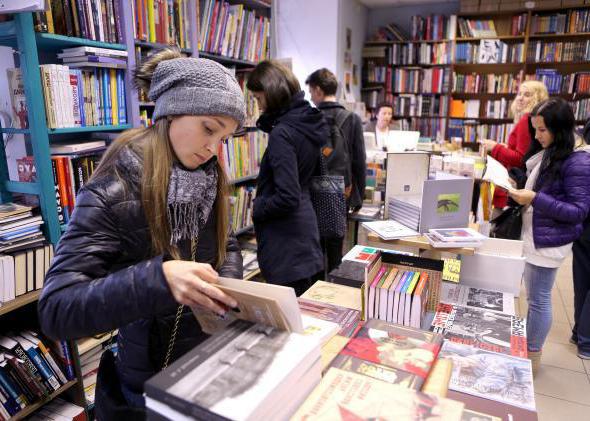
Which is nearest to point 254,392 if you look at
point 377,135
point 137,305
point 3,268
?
point 137,305

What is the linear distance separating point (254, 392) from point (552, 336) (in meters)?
2.99

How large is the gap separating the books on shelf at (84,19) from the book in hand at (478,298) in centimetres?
187

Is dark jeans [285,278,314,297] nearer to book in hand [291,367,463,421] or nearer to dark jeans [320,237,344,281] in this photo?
dark jeans [320,237,344,281]

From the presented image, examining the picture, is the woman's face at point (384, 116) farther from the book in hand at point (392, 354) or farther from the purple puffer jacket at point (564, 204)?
the book in hand at point (392, 354)

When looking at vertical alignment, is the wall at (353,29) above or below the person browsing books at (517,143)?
above

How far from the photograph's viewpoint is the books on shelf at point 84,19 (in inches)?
66.9

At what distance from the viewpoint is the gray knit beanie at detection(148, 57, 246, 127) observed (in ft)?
3.22

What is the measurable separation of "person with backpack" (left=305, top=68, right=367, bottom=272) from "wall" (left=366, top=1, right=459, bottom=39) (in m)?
3.93

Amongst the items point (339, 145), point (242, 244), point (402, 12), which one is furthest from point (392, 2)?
point (242, 244)

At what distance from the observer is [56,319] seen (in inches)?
32.1

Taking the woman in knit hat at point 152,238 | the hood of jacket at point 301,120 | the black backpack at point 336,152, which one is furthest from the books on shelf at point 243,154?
the woman in knit hat at point 152,238

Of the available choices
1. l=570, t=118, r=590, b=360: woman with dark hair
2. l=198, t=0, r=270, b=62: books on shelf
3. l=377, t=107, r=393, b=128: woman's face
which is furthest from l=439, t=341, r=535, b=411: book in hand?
l=377, t=107, r=393, b=128: woman's face

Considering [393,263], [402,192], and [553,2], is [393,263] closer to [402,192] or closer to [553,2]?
[402,192]

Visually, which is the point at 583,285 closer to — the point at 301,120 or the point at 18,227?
the point at 301,120
